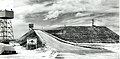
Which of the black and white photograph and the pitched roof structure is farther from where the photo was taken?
the pitched roof structure

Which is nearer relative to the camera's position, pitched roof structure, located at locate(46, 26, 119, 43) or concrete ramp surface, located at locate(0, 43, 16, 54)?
concrete ramp surface, located at locate(0, 43, 16, 54)

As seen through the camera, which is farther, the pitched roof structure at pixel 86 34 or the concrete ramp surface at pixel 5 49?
the pitched roof structure at pixel 86 34

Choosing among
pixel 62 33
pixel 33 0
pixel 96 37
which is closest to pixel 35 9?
pixel 33 0

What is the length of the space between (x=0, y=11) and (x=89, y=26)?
33.1ft

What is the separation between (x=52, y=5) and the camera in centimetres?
1612

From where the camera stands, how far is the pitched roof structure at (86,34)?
22.5 meters

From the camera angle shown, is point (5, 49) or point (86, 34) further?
point (86, 34)

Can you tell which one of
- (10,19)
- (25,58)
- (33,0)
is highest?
(33,0)

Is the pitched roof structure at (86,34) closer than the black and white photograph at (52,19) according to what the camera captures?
No

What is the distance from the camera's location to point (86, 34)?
23578 millimetres

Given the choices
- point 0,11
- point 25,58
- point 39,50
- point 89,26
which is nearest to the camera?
point 25,58

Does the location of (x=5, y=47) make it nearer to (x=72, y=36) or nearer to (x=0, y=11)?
(x=0, y=11)

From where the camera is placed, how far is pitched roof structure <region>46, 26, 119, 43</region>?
2254 centimetres

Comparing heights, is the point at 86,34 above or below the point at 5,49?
above
